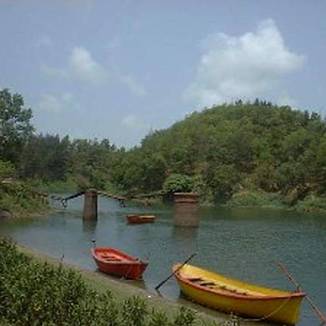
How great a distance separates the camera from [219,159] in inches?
4077

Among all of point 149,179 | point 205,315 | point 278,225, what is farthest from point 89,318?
point 149,179

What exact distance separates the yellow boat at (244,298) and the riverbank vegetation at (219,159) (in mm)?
51941

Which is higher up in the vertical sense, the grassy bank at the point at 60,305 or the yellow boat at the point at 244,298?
the grassy bank at the point at 60,305

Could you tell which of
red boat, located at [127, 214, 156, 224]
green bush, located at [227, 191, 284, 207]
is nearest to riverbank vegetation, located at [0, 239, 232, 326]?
red boat, located at [127, 214, 156, 224]

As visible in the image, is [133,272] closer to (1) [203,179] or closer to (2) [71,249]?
(2) [71,249]

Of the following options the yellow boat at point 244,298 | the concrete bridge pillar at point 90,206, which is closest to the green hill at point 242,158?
the concrete bridge pillar at point 90,206

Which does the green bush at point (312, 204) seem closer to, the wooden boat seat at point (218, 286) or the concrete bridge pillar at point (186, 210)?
the concrete bridge pillar at point (186, 210)

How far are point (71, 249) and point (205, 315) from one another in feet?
65.0

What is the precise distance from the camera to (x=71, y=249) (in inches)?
1532

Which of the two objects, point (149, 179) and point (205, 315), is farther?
point (149, 179)

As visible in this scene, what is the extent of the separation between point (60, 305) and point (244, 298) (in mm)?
9338

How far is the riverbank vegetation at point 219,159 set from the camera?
88.1 meters

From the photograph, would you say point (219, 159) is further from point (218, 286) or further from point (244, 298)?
point (244, 298)

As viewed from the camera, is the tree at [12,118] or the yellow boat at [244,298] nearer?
the yellow boat at [244,298]
